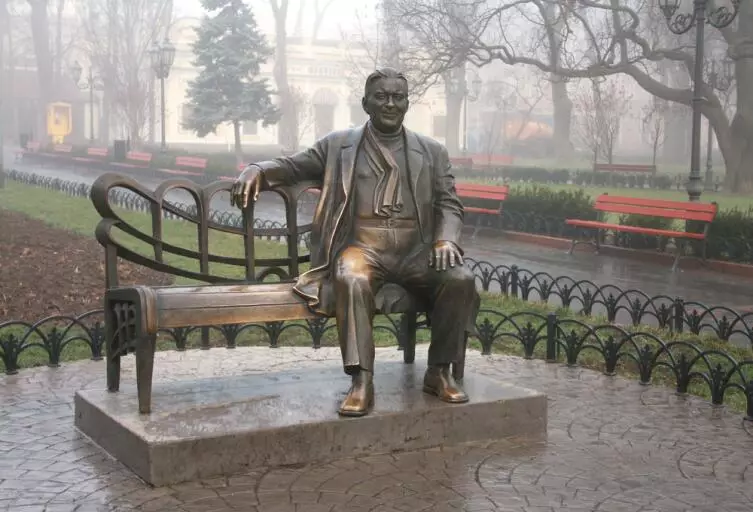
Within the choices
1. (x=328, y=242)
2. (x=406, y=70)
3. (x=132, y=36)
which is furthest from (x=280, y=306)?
(x=132, y=36)

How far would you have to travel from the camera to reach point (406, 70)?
74.8 feet

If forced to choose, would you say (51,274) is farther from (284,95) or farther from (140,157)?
(284,95)

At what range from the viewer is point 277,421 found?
460 cm

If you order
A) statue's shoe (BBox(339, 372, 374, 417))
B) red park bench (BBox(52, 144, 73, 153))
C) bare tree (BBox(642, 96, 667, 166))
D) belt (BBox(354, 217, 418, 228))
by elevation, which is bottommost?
statue's shoe (BBox(339, 372, 374, 417))

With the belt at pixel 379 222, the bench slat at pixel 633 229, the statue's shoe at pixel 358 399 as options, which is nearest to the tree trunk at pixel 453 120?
the bench slat at pixel 633 229

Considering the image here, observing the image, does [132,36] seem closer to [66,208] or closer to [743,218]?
[66,208]

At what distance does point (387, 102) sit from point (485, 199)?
40.0 ft

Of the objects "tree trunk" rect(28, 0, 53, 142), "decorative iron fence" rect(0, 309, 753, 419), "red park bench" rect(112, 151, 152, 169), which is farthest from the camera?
"tree trunk" rect(28, 0, 53, 142)

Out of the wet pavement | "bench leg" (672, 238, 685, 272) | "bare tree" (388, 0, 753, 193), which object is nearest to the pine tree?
"bare tree" (388, 0, 753, 193)

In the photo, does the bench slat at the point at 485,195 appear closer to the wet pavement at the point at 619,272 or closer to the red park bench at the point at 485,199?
the red park bench at the point at 485,199

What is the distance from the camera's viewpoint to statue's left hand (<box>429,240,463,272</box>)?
196 inches

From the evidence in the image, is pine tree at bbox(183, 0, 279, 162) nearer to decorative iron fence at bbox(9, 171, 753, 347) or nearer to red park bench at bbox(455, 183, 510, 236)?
red park bench at bbox(455, 183, 510, 236)

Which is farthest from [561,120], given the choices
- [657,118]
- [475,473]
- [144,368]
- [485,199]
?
[144,368]

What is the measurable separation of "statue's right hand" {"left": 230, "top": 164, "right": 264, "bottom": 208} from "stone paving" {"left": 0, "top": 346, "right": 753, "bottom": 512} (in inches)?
45.8
